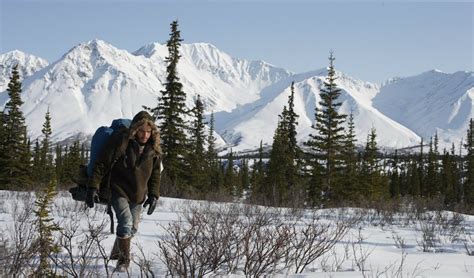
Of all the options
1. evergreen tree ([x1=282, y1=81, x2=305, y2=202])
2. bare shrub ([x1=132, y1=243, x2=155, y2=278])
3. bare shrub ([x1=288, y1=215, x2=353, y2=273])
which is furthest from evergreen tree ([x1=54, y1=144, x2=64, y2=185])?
bare shrub ([x1=132, y1=243, x2=155, y2=278])

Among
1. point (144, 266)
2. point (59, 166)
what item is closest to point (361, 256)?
point (144, 266)

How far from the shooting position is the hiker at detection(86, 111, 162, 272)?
463 centimetres

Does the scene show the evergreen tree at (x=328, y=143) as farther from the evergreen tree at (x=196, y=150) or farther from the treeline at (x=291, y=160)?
the evergreen tree at (x=196, y=150)

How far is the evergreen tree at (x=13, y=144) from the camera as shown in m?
31.4

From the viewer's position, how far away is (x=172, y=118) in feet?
82.7

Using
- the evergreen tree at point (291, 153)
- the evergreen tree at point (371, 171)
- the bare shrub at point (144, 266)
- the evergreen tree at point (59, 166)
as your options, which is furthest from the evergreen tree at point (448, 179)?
the bare shrub at point (144, 266)

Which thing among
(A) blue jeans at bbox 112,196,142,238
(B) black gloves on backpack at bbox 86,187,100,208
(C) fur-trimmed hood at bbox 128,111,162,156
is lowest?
(A) blue jeans at bbox 112,196,142,238

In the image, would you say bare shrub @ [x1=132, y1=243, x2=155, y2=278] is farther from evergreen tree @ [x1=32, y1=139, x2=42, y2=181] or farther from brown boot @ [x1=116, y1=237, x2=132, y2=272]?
evergreen tree @ [x1=32, y1=139, x2=42, y2=181]

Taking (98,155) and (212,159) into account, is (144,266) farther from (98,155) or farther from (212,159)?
(212,159)

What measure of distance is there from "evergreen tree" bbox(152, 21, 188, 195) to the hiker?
2011cm

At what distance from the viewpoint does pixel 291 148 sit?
33.5m

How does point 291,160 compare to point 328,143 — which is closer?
point 328,143

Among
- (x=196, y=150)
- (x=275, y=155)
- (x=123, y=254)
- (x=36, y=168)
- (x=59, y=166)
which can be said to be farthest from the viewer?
(x=59, y=166)

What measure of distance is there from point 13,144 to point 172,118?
13712 mm
